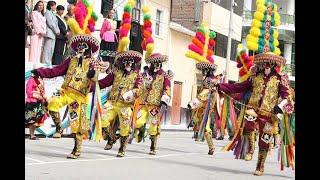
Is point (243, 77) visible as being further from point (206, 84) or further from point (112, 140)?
point (112, 140)

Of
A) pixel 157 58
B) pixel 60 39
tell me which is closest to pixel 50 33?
pixel 60 39

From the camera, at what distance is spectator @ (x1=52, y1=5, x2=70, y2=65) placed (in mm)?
14570

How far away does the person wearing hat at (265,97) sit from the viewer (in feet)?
30.6

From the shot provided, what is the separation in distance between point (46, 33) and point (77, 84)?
5.05m

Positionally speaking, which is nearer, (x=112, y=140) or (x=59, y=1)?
(x=112, y=140)

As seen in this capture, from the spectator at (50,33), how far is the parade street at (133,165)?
231cm

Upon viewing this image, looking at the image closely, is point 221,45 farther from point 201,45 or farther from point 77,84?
point 77,84

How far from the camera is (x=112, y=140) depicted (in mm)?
11617

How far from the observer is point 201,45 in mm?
12484

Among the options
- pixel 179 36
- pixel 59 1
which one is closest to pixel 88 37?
pixel 59 1

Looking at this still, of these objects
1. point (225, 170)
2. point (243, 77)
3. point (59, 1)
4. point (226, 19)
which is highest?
point (226, 19)

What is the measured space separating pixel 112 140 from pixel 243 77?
2787mm

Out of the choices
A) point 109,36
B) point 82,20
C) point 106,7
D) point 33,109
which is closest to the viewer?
point 82,20

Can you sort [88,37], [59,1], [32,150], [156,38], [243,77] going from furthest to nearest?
[156,38]
[59,1]
[243,77]
[32,150]
[88,37]
